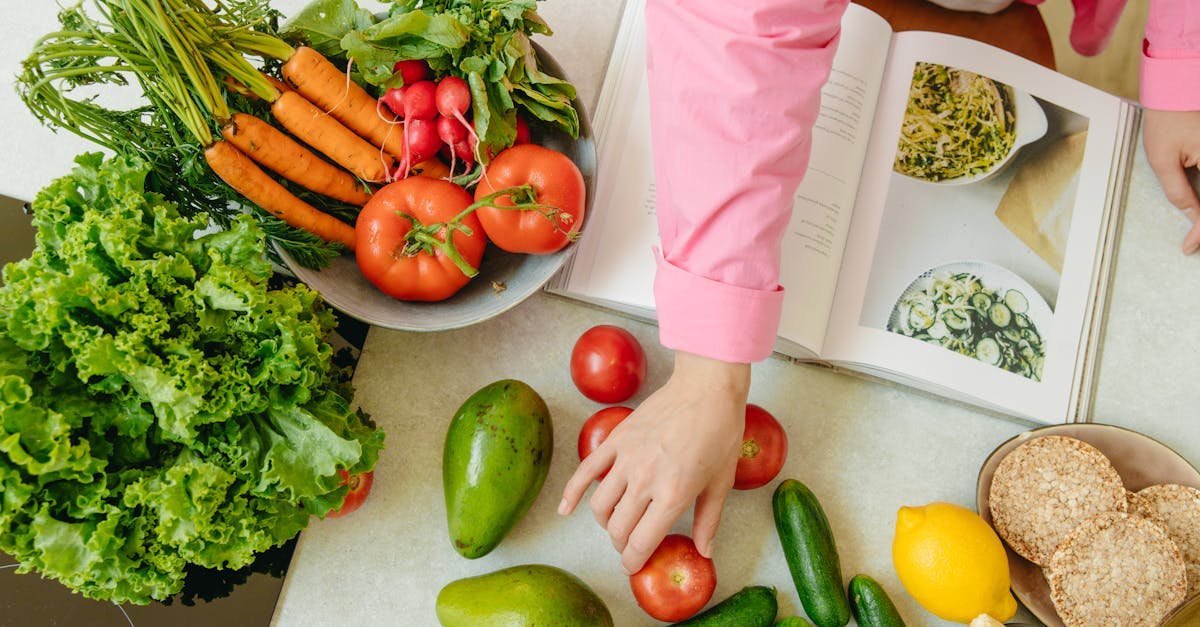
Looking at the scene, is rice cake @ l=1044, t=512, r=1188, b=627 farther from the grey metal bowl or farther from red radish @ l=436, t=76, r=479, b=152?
red radish @ l=436, t=76, r=479, b=152

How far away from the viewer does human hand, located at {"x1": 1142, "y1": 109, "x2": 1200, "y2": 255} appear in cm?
94

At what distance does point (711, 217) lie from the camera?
718 mm

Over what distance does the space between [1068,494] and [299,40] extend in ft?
3.02

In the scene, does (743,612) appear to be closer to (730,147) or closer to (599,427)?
(599,427)

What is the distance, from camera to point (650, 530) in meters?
0.76

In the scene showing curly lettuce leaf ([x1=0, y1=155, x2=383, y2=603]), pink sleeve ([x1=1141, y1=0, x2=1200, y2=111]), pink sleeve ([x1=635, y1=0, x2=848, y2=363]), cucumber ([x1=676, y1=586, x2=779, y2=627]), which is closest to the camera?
curly lettuce leaf ([x1=0, y1=155, x2=383, y2=603])

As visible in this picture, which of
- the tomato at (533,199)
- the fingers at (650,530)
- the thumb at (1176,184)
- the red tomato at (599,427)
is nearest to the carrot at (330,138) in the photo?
the tomato at (533,199)

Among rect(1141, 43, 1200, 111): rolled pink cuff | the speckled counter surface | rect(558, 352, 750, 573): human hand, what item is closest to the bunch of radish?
the speckled counter surface

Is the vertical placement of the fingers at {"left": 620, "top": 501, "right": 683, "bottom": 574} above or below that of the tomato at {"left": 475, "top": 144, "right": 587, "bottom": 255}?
below

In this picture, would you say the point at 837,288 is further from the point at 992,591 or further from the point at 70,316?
the point at 70,316

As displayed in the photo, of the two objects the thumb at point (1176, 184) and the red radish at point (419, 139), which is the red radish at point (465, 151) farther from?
the thumb at point (1176, 184)

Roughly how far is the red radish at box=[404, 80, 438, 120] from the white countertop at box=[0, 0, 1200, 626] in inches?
9.6

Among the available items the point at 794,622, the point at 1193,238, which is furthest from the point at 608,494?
the point at 1193,238

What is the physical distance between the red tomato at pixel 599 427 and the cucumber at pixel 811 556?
0.19 metres
